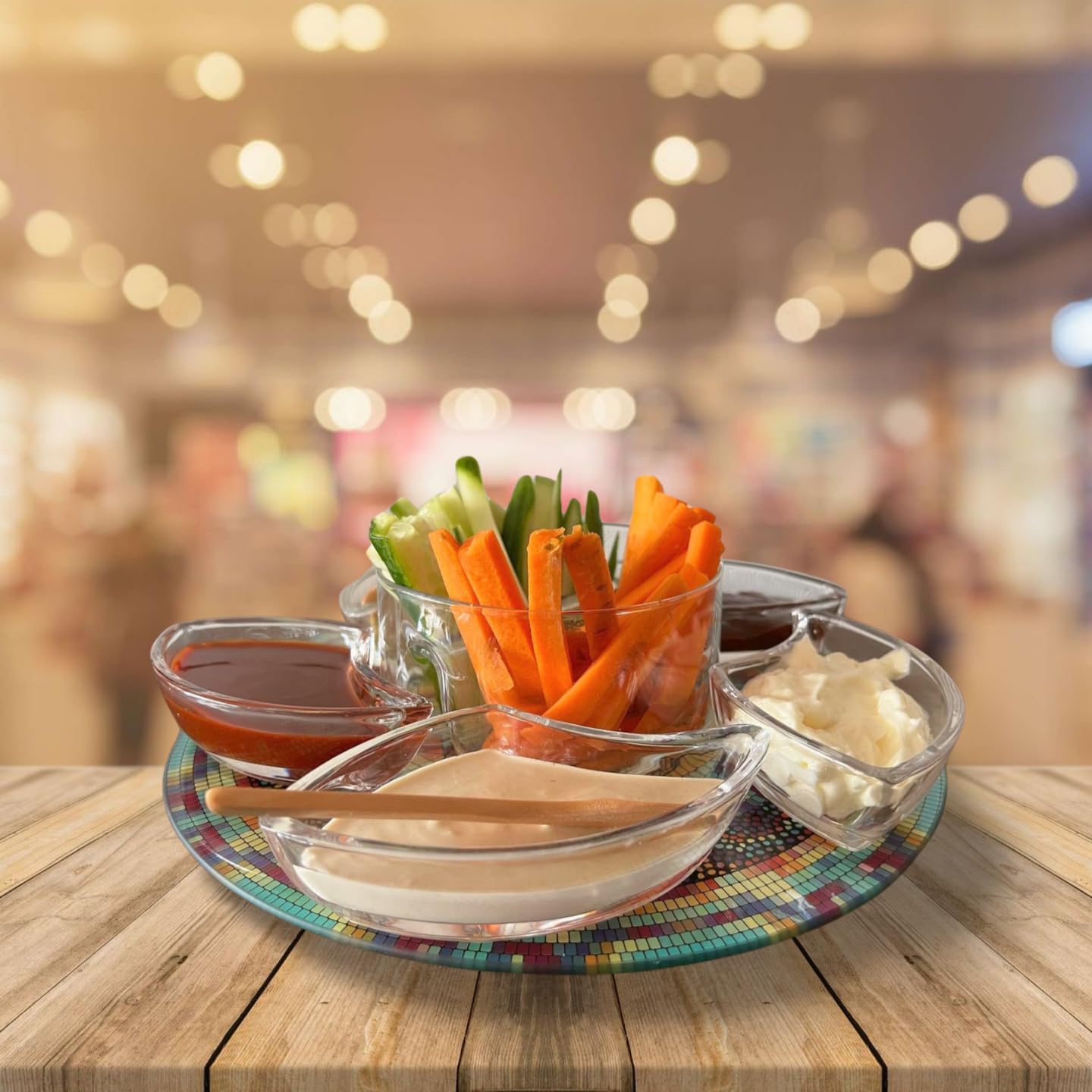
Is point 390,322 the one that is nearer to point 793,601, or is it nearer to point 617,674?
point 793,601

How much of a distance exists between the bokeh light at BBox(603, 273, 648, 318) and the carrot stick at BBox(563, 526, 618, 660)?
4.63 metres

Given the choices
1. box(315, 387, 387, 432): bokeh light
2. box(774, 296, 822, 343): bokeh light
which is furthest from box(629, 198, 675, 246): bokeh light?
box(315, 387, 387, 432): bokeh light

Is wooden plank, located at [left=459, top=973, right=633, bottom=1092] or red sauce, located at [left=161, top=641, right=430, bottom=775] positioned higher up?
red sauce, located at [left=161, top=641, right=430, bottom=775]

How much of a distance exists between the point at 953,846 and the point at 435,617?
0.41m

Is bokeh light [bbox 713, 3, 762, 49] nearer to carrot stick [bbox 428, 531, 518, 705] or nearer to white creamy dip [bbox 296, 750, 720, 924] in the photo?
carrot stick [bbox 428, 531, 518, 705]

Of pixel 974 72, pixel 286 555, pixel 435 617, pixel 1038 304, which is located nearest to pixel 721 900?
pixel 435 617

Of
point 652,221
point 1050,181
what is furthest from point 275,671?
point 1050,181

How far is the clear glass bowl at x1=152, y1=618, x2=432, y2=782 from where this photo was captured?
2.20 ft

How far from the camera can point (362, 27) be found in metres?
3.40

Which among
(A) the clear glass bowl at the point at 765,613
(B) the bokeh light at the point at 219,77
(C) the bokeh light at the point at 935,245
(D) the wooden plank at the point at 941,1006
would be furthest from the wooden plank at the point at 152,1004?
(C) the bokeh light at the point at 935,245

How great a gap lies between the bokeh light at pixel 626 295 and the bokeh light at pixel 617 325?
0.07 feet

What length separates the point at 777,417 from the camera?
542 centimetres

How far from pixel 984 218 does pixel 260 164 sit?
10.5 ft

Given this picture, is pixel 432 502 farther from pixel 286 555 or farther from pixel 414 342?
pixel 414 342
